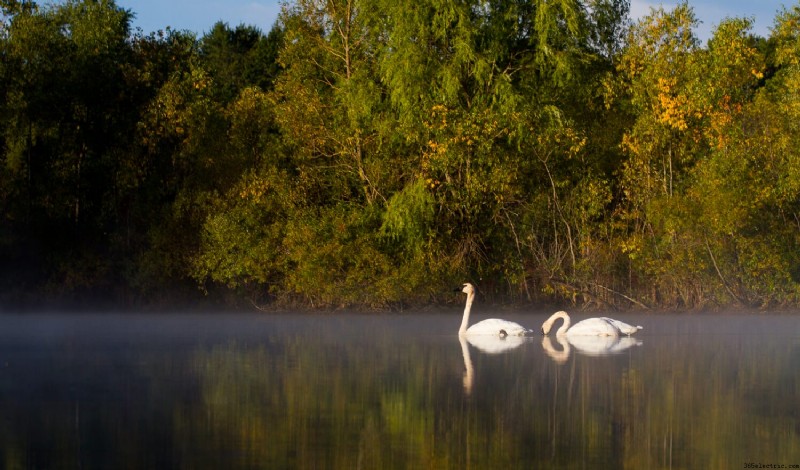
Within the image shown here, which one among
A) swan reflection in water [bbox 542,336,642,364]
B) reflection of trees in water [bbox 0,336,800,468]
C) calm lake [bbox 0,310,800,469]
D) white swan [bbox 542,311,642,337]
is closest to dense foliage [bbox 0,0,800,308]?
white swan [bbox 542,311,642,337]

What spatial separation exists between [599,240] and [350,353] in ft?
53.2

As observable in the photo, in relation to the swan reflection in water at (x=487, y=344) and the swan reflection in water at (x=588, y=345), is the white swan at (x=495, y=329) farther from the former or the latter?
the swan reflection in water at (x=588, y=345)

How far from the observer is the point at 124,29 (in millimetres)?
39344

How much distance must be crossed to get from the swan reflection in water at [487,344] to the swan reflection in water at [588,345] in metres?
0.61

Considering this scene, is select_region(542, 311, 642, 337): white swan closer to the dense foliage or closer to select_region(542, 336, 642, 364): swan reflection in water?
select_region(542, 336, 642, 364): swan reflection in water

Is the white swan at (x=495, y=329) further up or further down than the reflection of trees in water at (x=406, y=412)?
further up

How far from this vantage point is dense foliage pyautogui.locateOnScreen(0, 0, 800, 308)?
33750 mm

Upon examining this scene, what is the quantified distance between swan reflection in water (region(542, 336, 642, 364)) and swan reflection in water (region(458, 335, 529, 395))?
61 cm

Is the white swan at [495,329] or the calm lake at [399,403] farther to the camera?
the white swan at [495,329]

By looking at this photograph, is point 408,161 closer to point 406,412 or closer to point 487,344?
point 487,344

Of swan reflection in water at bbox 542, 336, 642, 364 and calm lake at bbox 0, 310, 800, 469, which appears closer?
calm lake at bbox 0, 310, 800, 469

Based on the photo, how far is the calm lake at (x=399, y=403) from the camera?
10039mm

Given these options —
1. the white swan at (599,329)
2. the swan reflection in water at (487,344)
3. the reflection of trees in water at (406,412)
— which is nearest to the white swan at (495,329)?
the swan reflection in water at (487,344)

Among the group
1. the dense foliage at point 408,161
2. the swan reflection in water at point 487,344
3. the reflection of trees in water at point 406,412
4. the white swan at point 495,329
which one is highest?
the dense foliage at point 408,161
